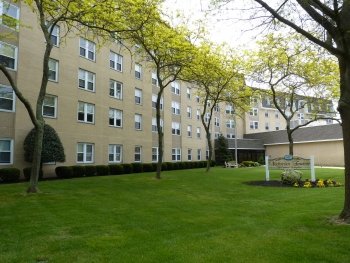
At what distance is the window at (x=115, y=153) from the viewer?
32.4 meters

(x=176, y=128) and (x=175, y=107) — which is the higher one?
(x=175, y=107)

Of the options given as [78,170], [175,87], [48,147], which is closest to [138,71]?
[175,87]

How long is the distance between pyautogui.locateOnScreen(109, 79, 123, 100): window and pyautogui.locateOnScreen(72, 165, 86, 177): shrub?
8.08 metres

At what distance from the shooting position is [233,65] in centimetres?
2925

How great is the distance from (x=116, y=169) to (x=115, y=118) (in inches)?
195

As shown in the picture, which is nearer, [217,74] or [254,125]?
[217,74]

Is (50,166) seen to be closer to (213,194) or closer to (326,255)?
(213,194)

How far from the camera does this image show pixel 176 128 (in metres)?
44.6

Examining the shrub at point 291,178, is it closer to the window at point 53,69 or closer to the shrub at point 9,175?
the shrub at point 9,175

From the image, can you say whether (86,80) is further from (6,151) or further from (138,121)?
(6,151)

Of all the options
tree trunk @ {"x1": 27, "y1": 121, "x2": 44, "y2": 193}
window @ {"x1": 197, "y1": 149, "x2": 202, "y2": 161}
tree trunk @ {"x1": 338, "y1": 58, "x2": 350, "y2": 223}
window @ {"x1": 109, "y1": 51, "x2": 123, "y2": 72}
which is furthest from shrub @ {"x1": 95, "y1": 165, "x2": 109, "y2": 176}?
tree trunk @ {"x1": 338, "y1": 58, "x2": 350, "y2": 223}

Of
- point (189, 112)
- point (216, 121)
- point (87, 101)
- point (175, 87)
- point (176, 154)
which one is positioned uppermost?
point (175, 87)

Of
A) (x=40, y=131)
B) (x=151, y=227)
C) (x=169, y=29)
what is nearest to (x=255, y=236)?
(x=151, y=227)

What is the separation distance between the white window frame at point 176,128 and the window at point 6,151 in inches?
905
